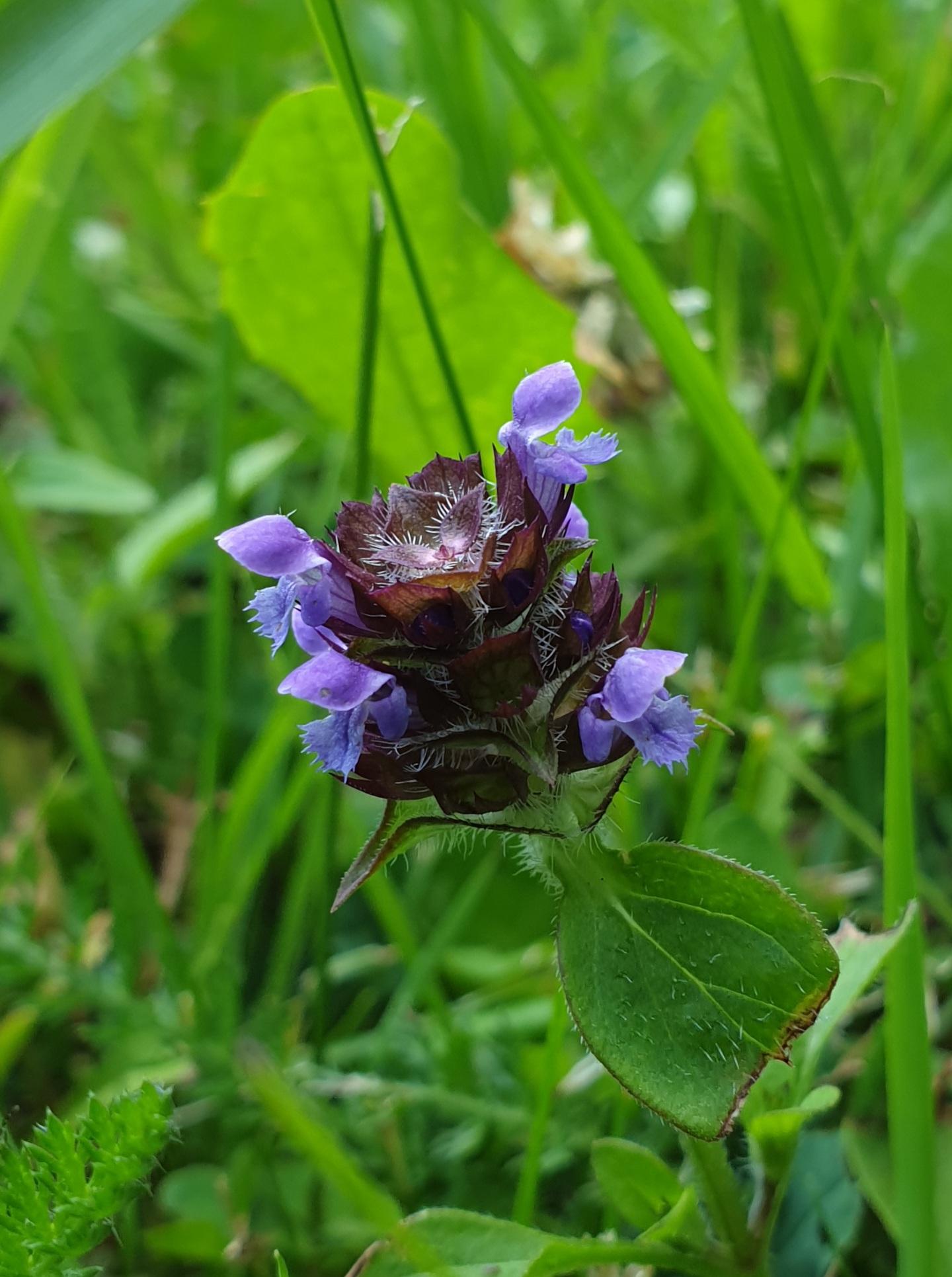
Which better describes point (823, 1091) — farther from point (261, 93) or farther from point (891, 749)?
point (261, 93)

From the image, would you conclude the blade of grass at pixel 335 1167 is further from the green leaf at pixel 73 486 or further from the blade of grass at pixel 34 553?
the green leaf at pixel 73 486

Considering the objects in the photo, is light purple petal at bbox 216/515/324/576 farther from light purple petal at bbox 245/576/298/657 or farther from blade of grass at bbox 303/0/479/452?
blade of grass at bbox 303/0/479/452

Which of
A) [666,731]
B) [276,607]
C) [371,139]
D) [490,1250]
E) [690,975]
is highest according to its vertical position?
[371,139]

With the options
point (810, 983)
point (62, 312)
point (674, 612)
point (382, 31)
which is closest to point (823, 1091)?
point (810, 983)

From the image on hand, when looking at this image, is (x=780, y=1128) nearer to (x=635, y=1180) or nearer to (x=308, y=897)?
(x=635, y=1180)

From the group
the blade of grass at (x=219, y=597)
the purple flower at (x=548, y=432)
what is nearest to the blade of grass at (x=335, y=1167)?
the purple flower at (x=548, y=432)

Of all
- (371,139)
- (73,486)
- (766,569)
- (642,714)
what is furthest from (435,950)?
(73,486)

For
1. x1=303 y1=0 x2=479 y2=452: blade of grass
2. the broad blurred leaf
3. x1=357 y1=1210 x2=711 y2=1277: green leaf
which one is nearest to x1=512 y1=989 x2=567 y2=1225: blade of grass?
x1=357 y1=1210 x2=711 y2=1277: green leaf
